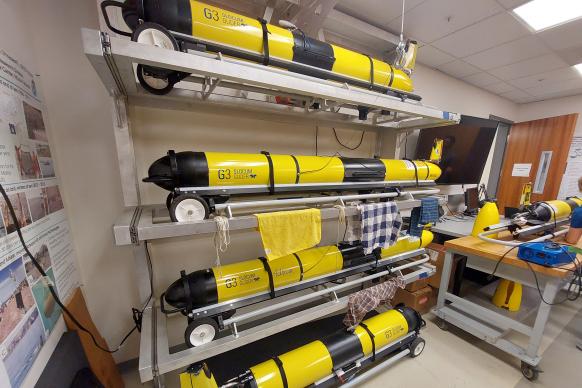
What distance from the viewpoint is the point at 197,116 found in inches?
52.2

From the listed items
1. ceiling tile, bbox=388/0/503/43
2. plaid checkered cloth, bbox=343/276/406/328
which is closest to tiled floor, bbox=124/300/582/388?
plaid checkered cloth, bbox=343/276/406/328

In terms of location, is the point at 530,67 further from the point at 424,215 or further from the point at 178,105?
the point at 178,105

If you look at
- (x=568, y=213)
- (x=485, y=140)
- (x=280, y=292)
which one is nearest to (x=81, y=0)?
(x=280, y=292)

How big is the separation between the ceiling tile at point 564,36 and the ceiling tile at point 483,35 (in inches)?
8.1

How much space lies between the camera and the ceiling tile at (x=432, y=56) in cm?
206

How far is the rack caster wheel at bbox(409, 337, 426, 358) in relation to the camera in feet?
5.07

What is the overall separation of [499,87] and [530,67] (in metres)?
0.69

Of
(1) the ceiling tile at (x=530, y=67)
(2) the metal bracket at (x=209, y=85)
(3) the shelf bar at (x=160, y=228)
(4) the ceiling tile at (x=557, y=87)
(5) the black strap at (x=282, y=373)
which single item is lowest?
(5) the black strap at (x=282, y=373)

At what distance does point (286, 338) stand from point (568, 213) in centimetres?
291

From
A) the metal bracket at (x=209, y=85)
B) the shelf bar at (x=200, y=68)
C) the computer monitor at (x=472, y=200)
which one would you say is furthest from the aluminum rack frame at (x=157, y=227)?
the computer monitor at (x=472, y=200)

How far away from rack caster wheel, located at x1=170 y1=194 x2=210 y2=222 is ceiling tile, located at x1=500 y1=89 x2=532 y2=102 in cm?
470

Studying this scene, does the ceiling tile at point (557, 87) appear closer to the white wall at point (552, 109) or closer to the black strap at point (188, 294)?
the white wall at point (552, 109)

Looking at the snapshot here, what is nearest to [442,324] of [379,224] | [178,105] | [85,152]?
[379,224]

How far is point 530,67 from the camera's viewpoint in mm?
2445
